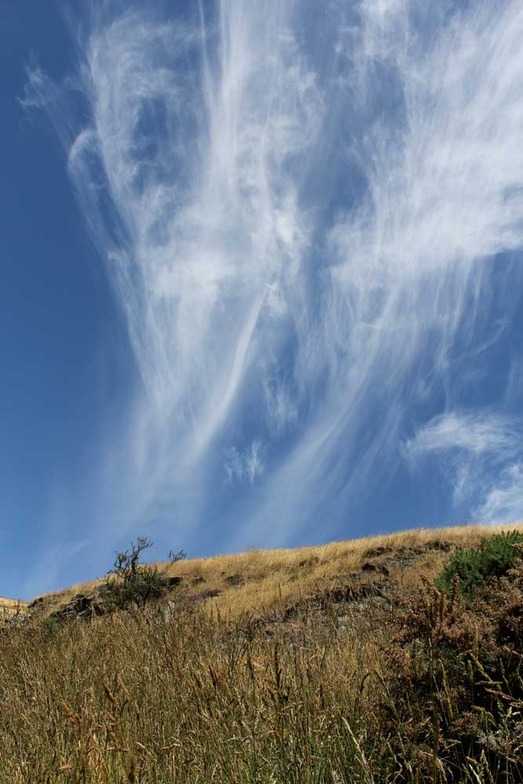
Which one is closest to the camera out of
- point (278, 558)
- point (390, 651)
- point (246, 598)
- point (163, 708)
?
point (390, 651)

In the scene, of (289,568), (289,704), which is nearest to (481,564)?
(289,704)

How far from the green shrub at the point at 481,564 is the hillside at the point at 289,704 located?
2713 mm

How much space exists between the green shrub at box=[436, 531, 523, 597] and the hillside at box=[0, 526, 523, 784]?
→ 271 centimetres

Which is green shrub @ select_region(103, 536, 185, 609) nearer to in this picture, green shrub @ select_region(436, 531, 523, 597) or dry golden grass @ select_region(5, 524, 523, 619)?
dry golden grass @ select_region(5, 524, 523, 619)

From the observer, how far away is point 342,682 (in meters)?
4.70

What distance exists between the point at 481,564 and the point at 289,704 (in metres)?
6.56

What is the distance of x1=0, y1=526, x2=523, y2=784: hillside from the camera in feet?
10.9

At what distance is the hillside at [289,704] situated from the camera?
3.31 metres

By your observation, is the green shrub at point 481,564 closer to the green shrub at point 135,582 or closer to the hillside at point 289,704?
the hillside at point 289,704

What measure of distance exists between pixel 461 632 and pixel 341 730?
3.20ft

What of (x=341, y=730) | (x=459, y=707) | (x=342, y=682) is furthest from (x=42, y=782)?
(x=459, y=707)

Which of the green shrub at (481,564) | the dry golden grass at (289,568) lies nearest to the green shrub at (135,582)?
the dry golden grass at (289,568)

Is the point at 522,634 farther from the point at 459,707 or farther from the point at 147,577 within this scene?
the point at 147,577

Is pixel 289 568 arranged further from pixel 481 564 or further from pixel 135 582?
pixel 481 564
